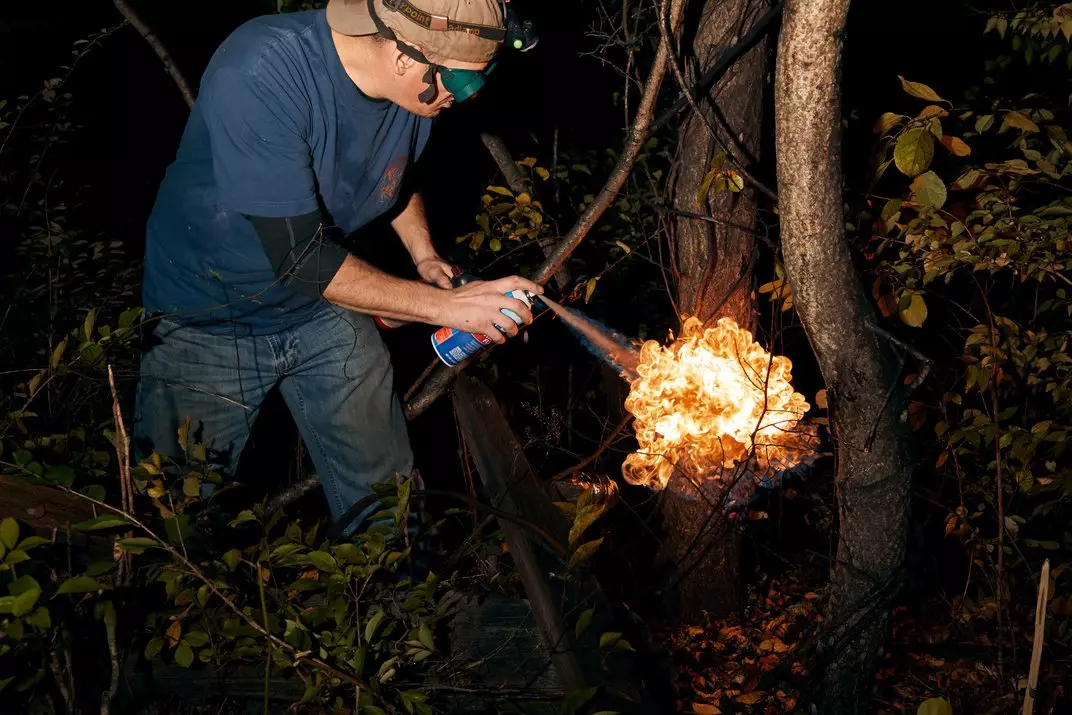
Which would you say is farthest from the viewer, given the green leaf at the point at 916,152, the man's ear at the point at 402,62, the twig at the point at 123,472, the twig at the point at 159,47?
the twig at the point at 159,47

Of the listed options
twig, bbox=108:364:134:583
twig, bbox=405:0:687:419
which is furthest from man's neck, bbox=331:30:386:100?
twig, bbox=108:364:134:583

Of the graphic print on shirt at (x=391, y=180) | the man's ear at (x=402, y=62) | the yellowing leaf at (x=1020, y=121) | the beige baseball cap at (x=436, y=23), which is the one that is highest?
the beige baseball cap at (x=436, y=23)

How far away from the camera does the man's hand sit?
11.9 feet

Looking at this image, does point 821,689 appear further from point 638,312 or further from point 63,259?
point 63,259

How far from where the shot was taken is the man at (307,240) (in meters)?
2.77

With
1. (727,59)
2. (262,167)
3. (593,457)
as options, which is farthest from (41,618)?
(727,59)

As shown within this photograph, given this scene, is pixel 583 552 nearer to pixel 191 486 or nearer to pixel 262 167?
pixel 191 486

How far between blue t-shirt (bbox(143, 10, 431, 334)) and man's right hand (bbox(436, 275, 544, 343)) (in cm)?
59

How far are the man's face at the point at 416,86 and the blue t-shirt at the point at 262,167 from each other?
0.42 feet

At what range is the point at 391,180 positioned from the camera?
10.9ft

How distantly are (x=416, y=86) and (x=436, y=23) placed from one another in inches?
10.2

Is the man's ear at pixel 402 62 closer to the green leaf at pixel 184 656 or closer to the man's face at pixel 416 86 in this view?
the man's face at pixel 416 86

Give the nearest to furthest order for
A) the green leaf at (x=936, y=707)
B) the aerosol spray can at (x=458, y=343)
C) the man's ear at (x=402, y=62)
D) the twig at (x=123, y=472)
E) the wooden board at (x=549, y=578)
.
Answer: the green leaf at (x=936, y=707), the wooden board at (x=549, y=578), the twig at (x=123, y=472), the man's ear at (x=402, y=62), the aerosol spray can at (x=458, y=343)

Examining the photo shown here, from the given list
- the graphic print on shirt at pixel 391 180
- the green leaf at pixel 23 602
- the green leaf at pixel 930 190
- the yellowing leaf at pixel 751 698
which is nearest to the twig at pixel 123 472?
the green leaf at pixel 23 602
